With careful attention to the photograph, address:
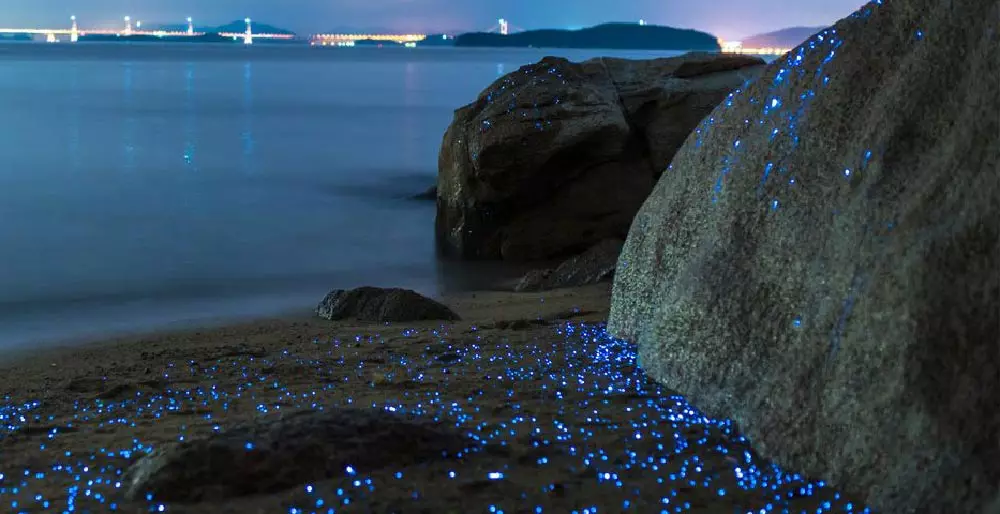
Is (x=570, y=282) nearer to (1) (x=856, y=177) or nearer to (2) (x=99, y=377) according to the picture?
(2) (x=99, y=377)

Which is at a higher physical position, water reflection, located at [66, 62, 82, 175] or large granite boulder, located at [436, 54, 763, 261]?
large granite boulder, located at [436, 54, 763, 261]

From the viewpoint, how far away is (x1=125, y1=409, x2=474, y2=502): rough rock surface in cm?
243

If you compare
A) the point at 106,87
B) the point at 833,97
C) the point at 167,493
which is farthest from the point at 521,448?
the point at 106,87

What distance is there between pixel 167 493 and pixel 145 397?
4.42ft

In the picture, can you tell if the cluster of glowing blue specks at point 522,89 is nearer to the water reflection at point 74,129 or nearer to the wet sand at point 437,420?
the wet sand at point 437,420

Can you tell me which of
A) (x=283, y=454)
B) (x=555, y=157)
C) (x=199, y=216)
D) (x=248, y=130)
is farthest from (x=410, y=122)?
(x=283, y=454)

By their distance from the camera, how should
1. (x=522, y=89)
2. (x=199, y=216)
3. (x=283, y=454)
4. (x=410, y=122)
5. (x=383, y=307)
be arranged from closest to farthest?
(x=283, y=454) → (x=383, y=307) → (x=522, y=89) → (x=199, y=216) → (x=410, y=122)

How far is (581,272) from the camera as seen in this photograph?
7414 mm

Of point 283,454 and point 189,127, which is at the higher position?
point 283,454

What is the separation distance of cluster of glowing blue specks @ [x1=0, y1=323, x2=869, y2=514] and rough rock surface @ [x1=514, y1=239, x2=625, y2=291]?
118 inches

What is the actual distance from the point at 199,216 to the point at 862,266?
9888 mm

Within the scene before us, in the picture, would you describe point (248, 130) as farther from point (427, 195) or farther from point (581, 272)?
point (581, 272)

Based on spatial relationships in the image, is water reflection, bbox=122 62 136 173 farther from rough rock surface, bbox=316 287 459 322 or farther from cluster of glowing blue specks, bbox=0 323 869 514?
cluster of glowing blue specks, bbox=0 323 869 514

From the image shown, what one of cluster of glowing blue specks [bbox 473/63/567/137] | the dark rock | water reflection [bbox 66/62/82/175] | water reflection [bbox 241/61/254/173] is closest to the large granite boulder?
cluster of glowing blue specks [bbox 473/63/567/137]
